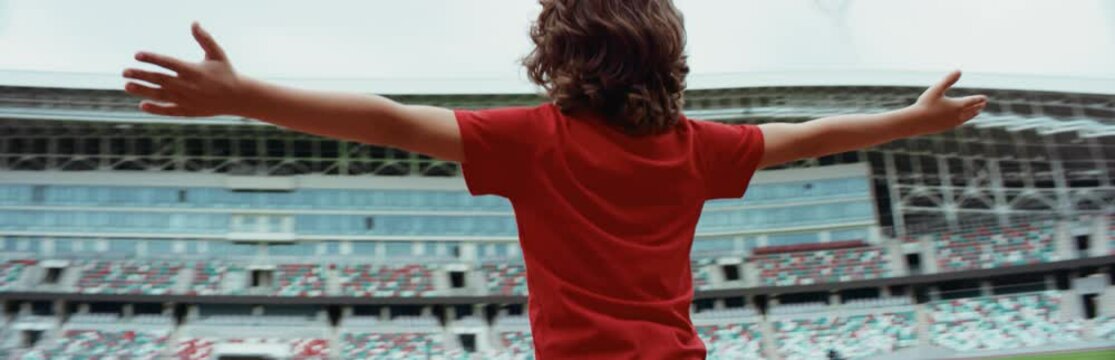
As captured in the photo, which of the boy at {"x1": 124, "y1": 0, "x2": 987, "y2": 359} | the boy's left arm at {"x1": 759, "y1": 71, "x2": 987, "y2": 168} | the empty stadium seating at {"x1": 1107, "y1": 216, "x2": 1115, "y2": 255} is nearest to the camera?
the boy at {"x1": 124, "y1": 0, "x2": 987, "y2": 359}

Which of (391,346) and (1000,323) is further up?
(391,346)

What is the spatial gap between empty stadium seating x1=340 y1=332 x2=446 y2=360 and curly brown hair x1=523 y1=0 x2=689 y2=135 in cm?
2255

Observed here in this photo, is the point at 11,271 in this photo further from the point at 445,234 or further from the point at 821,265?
the point at 821,265

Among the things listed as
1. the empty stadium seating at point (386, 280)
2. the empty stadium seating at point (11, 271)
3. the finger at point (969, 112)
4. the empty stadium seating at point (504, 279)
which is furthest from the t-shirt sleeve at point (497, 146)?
the empty stadium seating at point (11, 271)

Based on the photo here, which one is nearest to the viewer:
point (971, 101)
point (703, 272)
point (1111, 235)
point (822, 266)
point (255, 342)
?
point (971, 101)

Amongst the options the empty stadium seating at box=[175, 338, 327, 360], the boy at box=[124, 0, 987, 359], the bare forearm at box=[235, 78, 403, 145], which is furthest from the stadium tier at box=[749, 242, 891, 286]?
the bare forearm at box=[235, 78, 403, 145]

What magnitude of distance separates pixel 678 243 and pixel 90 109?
26.4 m

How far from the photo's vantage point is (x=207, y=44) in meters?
1.29

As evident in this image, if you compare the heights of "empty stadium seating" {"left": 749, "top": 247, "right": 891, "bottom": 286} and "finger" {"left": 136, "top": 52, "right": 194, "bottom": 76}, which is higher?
"finger" {"left": 136, "top": 52, "right": 194, "bottom": 76}

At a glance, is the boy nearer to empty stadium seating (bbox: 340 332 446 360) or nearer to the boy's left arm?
the boy's left arm

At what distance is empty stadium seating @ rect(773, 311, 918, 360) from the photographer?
22.9 metres

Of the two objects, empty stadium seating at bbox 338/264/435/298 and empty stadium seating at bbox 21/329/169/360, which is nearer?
empty stadium seating at bbox 21/329/169/360

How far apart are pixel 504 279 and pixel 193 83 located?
24.9 m

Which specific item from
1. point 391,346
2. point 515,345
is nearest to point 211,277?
point 391,346
